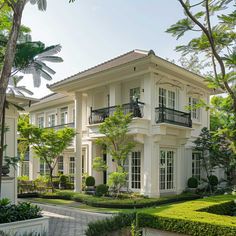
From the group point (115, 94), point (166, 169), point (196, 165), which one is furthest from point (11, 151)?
point (196, 165)

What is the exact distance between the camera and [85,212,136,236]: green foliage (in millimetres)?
8039

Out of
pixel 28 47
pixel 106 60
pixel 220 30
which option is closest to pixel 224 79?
pixel 220 30

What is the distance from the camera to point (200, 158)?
19.8 metres

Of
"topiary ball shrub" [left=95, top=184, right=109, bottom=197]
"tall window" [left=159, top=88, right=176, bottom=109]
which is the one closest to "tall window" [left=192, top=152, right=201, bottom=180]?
"tall window" [left=159, top=88, right=176, bottom=109]

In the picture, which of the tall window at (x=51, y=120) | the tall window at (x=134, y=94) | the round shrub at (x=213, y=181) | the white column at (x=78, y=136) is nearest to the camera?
the tall window at (x=134, y=94)

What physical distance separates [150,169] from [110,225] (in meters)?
9.08

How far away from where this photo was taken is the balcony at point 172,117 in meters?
17.1

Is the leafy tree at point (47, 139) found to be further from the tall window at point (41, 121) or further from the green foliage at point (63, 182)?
the tall window at point (41, 121)

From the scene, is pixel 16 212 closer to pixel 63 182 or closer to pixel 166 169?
pixel 166 169

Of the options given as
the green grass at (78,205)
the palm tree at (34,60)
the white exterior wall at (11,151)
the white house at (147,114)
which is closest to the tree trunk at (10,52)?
the palm tree at (34,60)

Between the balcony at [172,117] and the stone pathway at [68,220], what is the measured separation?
640cm

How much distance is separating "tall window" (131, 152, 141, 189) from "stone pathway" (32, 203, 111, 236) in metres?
4.55

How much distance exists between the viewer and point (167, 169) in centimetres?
1861

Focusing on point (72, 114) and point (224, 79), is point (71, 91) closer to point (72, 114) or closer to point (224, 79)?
point (72, 114)
